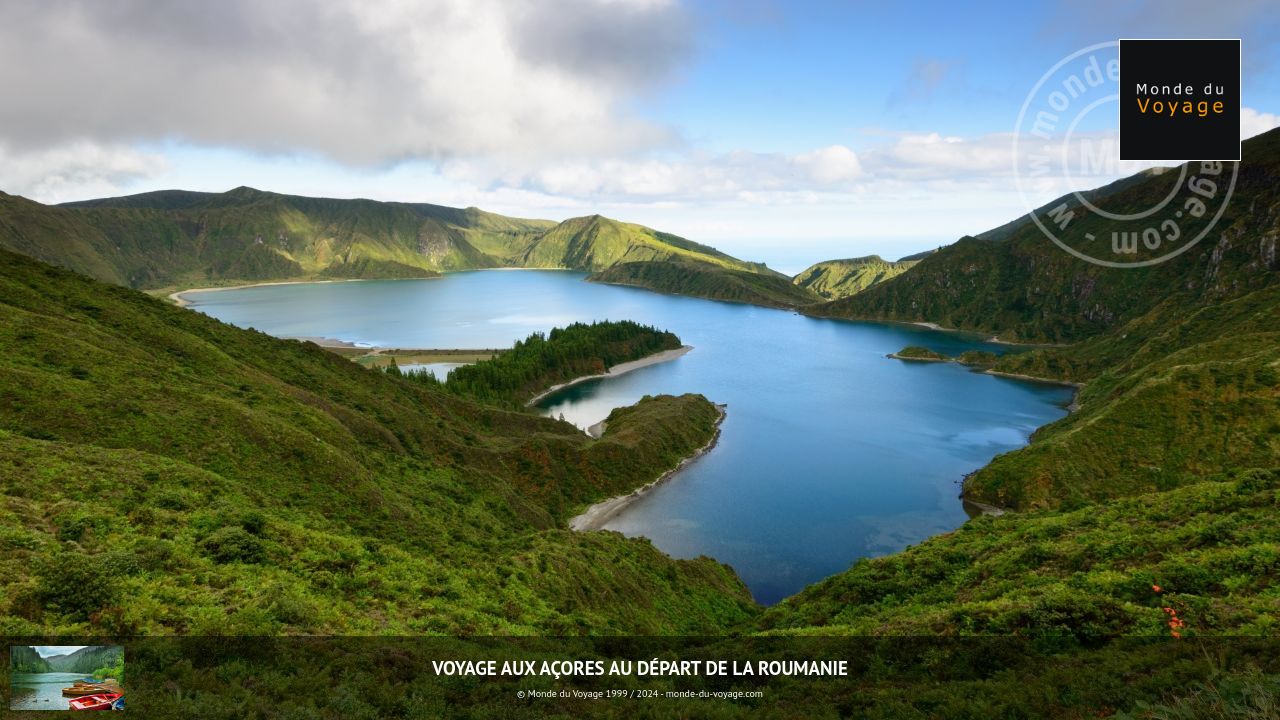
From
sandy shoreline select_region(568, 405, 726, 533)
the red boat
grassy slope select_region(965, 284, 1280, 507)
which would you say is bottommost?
sandy shoreline select_region(568, 405, 726, 533)

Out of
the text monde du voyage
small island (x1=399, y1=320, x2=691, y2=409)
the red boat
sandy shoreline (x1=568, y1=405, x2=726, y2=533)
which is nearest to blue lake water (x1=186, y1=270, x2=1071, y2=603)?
sandy shoreline (x1=568, y1=405, x2=726, y2=533)

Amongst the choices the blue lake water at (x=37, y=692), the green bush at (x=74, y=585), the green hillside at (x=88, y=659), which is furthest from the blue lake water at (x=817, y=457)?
the blue lake water at (x=37, y=692)

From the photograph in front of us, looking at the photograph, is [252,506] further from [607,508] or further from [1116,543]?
[607,508]

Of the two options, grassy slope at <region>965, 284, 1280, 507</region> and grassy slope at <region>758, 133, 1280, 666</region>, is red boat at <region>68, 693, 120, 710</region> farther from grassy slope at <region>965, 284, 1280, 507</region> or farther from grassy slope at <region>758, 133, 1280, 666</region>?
grassy slope at <region>965, 284, 1280, 507</region>

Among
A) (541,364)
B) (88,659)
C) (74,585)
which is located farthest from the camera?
(541,364)

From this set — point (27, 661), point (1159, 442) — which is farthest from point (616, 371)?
point (27, 661)

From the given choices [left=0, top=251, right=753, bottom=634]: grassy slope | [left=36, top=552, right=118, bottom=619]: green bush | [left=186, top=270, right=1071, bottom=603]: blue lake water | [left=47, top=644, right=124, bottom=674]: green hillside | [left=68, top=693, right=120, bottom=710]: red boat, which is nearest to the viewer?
[left=68, top=693, right=120, bottom=710]: red boat
